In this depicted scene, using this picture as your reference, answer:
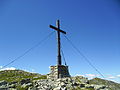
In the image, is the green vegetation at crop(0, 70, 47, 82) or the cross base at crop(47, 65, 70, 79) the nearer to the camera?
the cross base at crop(47, 65, 70, 79)

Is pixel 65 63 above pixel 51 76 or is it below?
above

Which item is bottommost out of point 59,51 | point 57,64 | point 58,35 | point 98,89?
point 98,89

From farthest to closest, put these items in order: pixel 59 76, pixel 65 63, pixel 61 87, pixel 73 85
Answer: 1. pixel 65 63
2. pixel 59 76
3. pixel 73 85
4. pixel 61 87

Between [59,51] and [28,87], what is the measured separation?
6.61 m

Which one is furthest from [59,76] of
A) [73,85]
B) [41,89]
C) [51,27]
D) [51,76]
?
[51,27]

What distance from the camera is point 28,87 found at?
56.4 ft

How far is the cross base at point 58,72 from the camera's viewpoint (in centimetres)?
1889

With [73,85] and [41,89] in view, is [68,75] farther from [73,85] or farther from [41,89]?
[41,89]

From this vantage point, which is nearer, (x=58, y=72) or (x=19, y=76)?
(x=58, y=72)

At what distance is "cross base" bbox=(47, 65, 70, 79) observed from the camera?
1889cm

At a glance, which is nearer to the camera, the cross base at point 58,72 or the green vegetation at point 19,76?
the cross base at point 58,72

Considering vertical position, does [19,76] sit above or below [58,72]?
above

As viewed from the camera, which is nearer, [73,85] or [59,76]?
[73,85]

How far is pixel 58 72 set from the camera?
1892 centimetres
